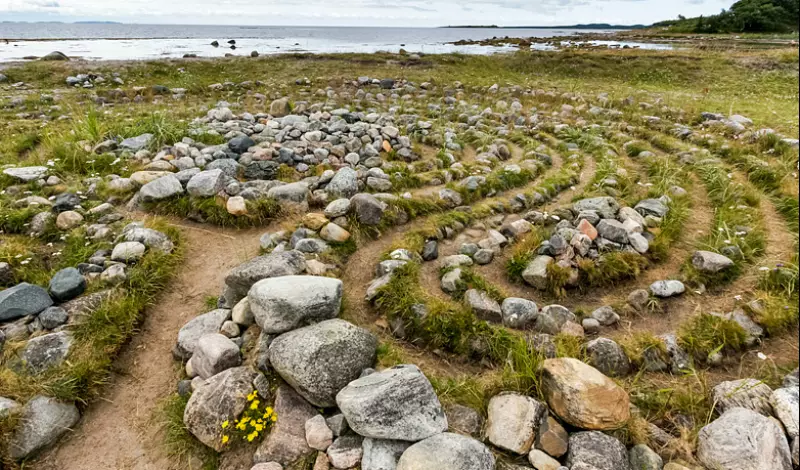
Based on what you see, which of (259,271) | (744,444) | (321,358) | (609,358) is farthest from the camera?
(259,271)

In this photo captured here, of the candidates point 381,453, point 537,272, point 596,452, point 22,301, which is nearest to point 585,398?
point 596,452

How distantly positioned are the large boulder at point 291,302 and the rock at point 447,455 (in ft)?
6.38

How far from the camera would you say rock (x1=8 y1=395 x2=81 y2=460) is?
3787mm

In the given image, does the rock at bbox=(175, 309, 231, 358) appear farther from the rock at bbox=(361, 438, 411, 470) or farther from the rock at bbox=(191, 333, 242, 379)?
the rock at bbox=(361, 438, 411, 470)

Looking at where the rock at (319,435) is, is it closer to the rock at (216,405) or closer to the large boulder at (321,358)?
the large boulder at (321,358)

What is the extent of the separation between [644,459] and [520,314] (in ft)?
7.65

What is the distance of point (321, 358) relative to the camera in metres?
4.07

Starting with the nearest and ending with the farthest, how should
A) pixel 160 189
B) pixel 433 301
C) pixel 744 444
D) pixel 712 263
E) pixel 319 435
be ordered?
1. pixel 744 444
2. pixel 319 435
3. pixel 433 301
4. pixel 712 263
5. pixel 160 189

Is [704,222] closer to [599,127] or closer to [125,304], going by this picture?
[599,127]

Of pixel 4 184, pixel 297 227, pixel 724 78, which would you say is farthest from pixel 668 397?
pixel 724 78

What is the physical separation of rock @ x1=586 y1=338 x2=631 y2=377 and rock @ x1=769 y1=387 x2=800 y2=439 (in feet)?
4.21

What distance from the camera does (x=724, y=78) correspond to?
2397cm

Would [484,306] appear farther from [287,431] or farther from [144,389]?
[144,389]

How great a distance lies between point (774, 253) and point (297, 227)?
302 inches
